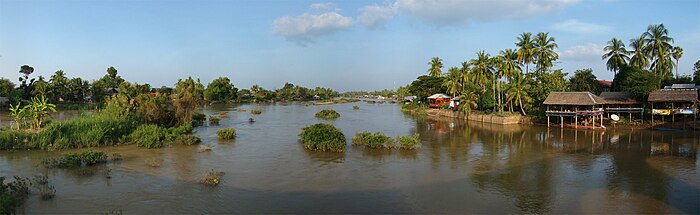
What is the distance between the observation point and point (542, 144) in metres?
23.4

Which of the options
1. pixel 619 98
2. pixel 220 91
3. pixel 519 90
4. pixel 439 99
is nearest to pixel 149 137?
pixel 519 90

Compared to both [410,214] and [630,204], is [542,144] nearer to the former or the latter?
[630,204]

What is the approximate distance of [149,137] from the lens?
68.5 feet

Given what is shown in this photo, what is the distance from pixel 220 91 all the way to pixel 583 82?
6945 centimetres

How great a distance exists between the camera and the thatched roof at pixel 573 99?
30156mm

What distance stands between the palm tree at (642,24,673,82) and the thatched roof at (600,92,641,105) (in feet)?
33.8

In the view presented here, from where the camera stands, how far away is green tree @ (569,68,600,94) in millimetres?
42344

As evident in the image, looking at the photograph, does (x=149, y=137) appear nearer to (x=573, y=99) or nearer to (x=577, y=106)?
(x=573, y=99)

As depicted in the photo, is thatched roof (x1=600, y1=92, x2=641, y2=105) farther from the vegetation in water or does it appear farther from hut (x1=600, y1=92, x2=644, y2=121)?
the vegetation in water

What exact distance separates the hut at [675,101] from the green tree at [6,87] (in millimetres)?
69823

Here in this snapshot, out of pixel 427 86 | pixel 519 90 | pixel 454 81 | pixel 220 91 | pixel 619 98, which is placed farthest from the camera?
pixel 220 91

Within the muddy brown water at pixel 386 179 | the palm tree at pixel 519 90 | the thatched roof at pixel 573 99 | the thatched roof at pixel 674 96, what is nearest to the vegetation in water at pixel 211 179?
the muddy brown water at pixel 386 179

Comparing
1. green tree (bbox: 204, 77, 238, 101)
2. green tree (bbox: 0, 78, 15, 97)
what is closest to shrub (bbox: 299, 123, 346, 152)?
green tree (bbox: 0, 78, 15, 97)

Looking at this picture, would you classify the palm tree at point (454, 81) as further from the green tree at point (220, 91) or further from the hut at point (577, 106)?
the green tree at point (220, 91)
